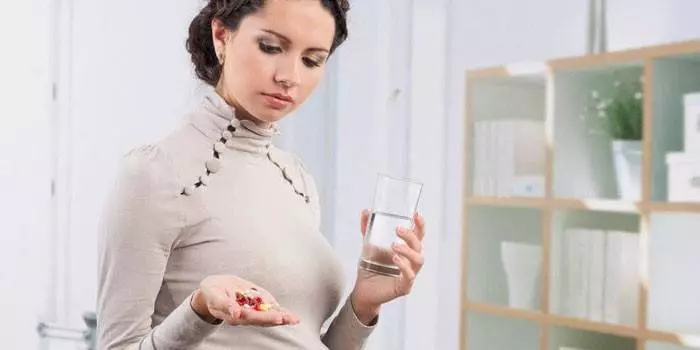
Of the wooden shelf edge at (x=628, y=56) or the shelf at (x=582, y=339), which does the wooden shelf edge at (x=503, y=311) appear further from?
the wooden shelf edge at (x=628, y=56)

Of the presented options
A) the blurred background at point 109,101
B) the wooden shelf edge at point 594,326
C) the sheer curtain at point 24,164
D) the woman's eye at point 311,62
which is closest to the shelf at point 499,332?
the wooden shelf edge at point 594,326

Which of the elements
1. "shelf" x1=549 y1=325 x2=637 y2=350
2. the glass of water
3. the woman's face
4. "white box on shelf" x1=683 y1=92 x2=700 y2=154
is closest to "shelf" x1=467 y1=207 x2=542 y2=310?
"shelf" x1=549 y1=325 x2=637 y2=350

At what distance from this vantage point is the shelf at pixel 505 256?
2.87 meters

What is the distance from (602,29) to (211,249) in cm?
206

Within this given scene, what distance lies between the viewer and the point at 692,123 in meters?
2.44

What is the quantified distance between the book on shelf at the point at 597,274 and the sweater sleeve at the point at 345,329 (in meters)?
1.45

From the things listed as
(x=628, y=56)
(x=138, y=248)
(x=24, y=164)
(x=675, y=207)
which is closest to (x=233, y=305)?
(x=138, y=248)

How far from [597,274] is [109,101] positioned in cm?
146

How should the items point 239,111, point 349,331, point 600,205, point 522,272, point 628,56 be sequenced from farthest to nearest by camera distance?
1. point 522,272
2. point 600,205
3. point 628,56
4. point 349,331
5. point 239,111

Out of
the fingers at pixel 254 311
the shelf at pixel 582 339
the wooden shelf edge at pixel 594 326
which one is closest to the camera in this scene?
the fingers at pixel 254 311

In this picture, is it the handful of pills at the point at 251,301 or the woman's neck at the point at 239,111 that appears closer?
the handful of pills at the point at 251,301

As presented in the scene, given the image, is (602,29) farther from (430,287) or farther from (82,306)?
(82,306)

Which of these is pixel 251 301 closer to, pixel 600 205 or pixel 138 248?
pixel 138 248

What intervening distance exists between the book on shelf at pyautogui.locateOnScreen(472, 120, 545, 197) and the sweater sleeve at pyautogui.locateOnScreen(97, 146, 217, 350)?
6.19 feet
